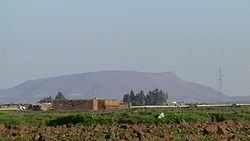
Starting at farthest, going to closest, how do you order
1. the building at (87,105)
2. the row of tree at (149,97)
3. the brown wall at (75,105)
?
the row of tree at (149,97) → the brown wall at (75,105) → the building at (87,105)

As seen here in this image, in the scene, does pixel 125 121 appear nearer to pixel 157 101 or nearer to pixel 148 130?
pixel 148 130

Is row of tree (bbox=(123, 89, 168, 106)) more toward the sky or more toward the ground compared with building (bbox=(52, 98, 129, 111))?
more toward the sky

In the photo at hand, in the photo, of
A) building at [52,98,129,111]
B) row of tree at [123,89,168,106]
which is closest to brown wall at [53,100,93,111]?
building at [52,98,129,111]

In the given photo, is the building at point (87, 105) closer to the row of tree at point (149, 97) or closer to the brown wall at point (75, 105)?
the brown wall at point (75, 105)

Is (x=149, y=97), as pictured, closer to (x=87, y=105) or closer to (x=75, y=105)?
(x=75, y=105)

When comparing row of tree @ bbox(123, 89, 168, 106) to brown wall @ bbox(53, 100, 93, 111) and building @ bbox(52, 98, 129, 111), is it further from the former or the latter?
brown wall @ bbox(53, 100, 93, 111)

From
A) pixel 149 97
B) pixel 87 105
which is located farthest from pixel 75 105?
pixel 149 97

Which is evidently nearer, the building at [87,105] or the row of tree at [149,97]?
the building at [87,105]

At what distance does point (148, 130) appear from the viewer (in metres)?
27.0

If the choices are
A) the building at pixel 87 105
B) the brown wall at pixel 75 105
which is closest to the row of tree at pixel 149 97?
the building at pixel 87 105

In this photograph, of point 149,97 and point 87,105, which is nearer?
point 87,105

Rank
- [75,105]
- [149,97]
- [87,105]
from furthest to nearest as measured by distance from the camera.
A: [149,97] < [75,105] < [87,105]

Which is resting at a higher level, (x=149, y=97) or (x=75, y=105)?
(x=149, y=97)

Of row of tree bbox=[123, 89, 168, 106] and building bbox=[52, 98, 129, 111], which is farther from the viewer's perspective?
row of tree bbox=[123, 89, 168, 106]
